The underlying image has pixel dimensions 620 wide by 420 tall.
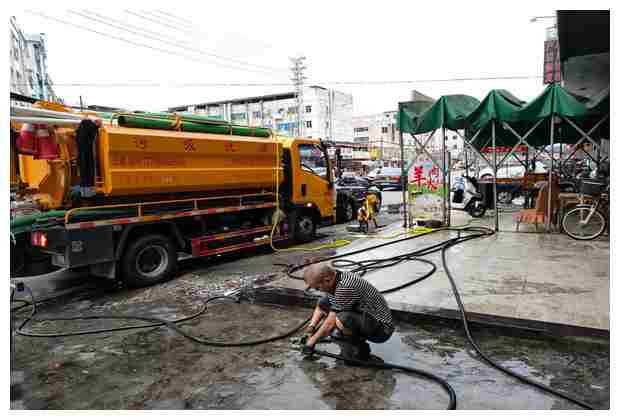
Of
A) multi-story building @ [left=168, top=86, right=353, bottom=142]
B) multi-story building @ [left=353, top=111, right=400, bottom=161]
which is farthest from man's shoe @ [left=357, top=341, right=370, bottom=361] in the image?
multi-story building @ [left=353, top=111, right=400, bottom=161]

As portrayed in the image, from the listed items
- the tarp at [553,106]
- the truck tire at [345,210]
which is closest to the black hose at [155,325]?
the tarp at [553,106]

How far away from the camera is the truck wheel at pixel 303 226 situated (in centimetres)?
1001

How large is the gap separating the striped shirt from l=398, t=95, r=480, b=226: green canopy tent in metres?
7.33

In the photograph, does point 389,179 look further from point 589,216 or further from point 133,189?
point 133,189

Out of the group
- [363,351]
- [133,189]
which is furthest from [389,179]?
[363,351]

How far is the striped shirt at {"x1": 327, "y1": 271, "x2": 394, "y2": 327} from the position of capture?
386 centimetres

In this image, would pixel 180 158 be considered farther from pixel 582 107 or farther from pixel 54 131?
pixel 582 107

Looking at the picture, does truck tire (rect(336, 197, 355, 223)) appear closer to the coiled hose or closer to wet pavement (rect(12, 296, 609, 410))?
the coiled hose

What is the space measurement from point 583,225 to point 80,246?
9063mm

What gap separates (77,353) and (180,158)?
379cm

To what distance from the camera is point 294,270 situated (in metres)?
6.93

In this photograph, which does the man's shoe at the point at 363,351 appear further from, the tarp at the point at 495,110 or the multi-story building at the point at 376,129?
the multi-story building at the point at 376,129

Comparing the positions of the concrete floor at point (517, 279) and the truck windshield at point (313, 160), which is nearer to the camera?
the concrete floor at point (517, 279)

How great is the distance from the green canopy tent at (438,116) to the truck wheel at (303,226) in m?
3.31
